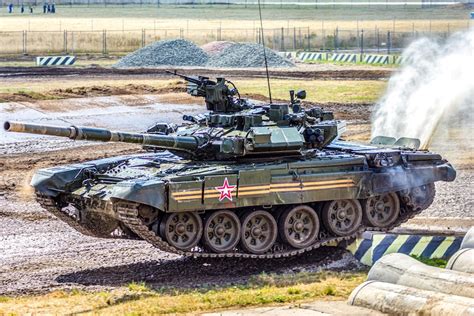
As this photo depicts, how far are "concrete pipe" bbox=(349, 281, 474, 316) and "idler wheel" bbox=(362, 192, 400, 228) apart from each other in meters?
6.58

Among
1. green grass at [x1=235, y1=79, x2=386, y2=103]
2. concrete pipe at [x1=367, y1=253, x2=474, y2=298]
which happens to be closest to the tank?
concrete pipe at [x1=367, y1=253, x2=474, y2=298]

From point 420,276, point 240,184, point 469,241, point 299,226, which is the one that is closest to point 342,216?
point 299,226

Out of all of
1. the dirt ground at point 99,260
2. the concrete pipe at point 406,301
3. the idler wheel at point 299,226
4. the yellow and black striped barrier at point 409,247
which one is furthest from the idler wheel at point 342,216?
Answer: the concrete pipe at point 406,301

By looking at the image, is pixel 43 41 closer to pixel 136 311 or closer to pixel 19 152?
pixel 19 152

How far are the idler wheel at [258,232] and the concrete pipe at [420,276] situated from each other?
15.2 feet

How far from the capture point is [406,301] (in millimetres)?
18656

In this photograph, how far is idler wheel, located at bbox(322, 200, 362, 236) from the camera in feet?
84.9

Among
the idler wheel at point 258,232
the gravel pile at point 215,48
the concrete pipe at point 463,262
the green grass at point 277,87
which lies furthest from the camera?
the gravel pile at point 215,48

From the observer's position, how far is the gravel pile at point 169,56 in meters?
64.6

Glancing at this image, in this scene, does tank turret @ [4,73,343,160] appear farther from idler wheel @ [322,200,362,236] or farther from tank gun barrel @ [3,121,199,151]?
idler wheel @ [322,200,362,236]

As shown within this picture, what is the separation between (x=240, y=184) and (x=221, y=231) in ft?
3.42

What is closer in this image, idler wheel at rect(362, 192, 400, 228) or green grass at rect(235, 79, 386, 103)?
idler wheel at rect(362, 192, 400, 228)

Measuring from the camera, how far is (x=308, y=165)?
2538 cm

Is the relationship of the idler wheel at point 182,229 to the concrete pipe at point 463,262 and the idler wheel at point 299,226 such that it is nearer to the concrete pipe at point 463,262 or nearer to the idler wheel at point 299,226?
the idler wheel at point 299,226
